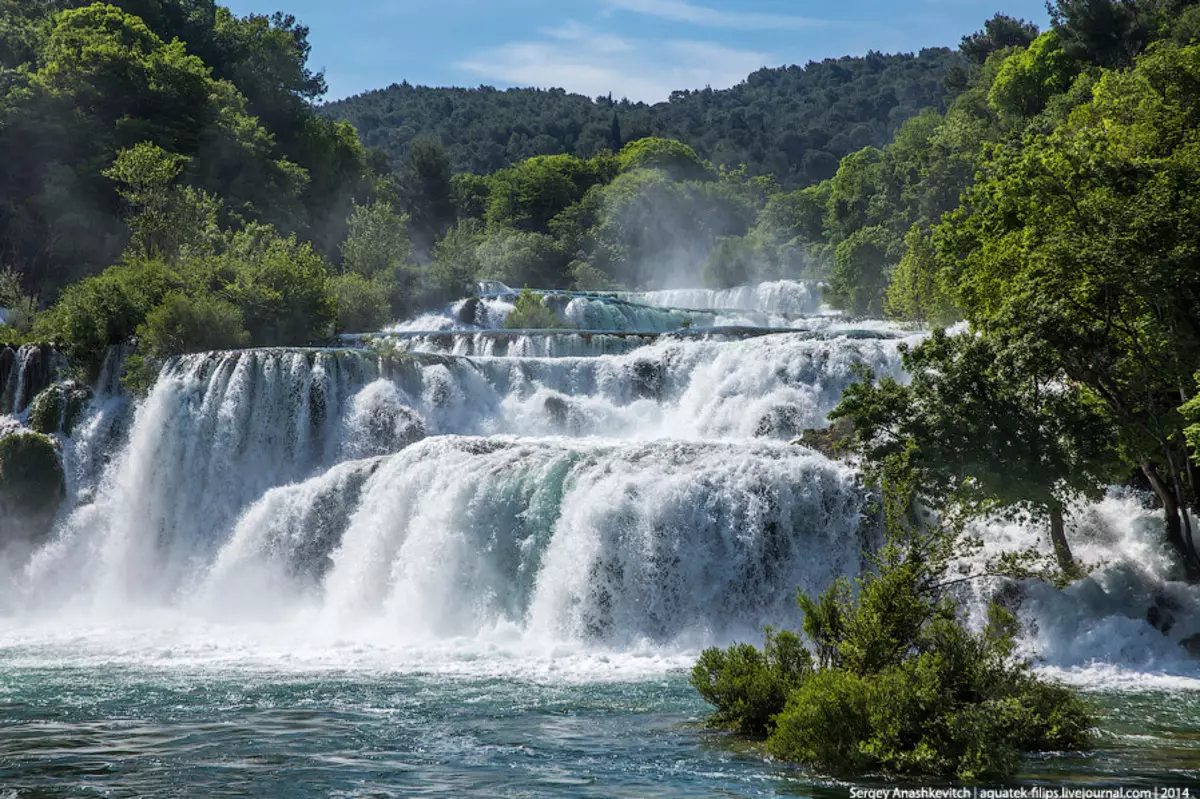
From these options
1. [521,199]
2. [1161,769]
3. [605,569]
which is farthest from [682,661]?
[521,199]

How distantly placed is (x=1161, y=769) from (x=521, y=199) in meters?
86.1

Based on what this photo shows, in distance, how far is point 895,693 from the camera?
10.8 meters

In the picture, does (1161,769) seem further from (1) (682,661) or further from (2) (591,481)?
(2) (591,481)

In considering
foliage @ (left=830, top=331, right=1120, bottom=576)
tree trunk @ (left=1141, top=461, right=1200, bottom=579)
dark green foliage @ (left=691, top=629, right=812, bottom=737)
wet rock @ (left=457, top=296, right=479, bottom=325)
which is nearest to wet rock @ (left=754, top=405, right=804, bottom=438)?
foliage @ (left=830, top=331, right=1120, bottom=576)

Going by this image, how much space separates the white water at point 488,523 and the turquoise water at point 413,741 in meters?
2.35

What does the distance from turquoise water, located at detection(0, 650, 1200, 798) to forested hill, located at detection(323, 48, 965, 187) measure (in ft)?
365

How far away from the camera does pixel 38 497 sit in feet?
96.3

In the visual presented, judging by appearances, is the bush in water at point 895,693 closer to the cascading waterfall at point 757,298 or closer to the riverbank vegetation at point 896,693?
the riverbank vegetation at point 896,693

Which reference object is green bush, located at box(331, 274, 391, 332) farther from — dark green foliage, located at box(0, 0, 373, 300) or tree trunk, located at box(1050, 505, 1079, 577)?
tree trunk, located at box(1050, 505, 1079, 577)

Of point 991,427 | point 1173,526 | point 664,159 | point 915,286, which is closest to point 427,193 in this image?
point 664,159

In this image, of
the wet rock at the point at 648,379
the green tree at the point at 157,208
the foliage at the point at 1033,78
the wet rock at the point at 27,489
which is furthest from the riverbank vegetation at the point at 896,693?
the foliage at the point at 1033,78

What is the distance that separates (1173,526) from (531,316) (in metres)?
28.6

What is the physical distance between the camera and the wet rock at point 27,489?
2912 cm

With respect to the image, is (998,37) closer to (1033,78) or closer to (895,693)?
(1033,78)
